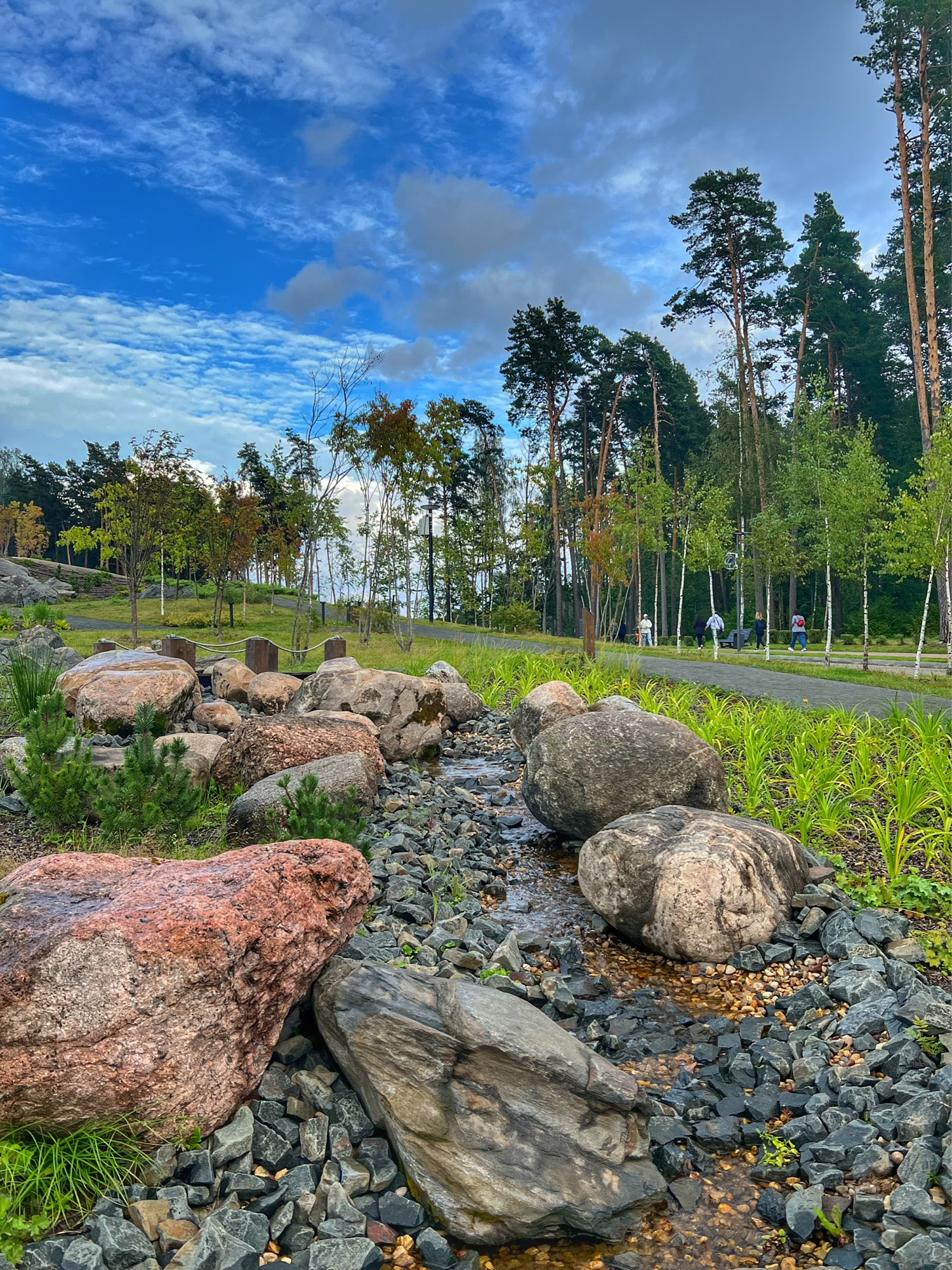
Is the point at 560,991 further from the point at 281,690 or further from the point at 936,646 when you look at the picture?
the point at 936,646

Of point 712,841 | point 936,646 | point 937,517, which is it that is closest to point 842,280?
point 936,646

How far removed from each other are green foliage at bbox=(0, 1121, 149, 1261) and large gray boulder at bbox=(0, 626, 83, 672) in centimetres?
836

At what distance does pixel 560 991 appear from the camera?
14.2 ft

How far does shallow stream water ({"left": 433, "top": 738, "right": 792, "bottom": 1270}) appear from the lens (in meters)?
2.73

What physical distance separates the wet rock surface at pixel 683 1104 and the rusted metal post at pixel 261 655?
767 centimetres

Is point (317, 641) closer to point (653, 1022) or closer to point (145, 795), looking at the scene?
point (145, 795)

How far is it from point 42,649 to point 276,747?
26.7ft

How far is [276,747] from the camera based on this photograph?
6.89 metres

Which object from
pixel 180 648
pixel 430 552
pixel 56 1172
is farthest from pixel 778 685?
pixel 430 552

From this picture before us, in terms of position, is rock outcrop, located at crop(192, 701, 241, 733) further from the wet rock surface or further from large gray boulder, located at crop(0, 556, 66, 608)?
large gray boulder, located at crop(0, 556, 66, 608)

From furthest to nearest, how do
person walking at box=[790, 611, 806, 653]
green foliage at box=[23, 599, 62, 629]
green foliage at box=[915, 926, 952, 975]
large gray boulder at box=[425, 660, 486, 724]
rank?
person walking at box=[790, 611, 806, 653]
green foliage at box=[23, 599, 62, 629]
large gray boulder at box=[425, 660, 486, 724]
green foliage at box=[915, 926, 952, 975]

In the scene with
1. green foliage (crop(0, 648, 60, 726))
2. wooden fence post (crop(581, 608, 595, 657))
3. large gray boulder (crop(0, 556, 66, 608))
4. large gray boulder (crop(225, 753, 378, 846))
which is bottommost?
large gray boulder (crop(225, 753, 378, 846))

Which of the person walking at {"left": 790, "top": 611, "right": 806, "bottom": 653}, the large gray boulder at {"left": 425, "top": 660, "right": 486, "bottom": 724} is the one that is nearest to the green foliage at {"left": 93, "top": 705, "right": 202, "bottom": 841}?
the large gray boulder at {"left": 425, "top": 660, "right": 486, "bottom": 724}

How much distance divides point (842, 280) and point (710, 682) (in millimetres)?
32722
